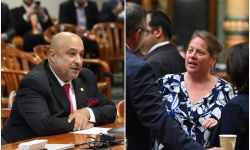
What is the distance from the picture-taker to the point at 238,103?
2.00m

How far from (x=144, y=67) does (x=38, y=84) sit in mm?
494

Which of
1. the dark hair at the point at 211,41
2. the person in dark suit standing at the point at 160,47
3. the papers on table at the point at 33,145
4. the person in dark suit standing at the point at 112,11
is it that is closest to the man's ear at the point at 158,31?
the person in dark suit standing at the point at 160,47

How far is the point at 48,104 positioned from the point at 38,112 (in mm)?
50

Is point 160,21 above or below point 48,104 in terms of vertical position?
above

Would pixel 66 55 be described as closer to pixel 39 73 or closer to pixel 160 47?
pixel 39 73

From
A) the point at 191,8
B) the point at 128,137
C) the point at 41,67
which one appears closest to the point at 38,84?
the point at 41,67

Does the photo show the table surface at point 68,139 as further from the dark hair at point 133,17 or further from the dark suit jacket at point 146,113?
the dark hair at point 133,17

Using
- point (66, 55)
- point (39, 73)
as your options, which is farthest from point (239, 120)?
point (39, 73)

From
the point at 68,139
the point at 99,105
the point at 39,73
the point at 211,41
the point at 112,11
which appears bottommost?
the point at 68,139

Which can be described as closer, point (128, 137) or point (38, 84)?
point (128, 137)

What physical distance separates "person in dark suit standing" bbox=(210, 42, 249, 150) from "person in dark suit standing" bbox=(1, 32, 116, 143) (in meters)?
0.47

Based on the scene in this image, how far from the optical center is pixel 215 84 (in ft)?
7.42

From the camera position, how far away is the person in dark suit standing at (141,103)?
1979mm

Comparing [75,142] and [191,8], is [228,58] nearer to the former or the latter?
[75,142]
